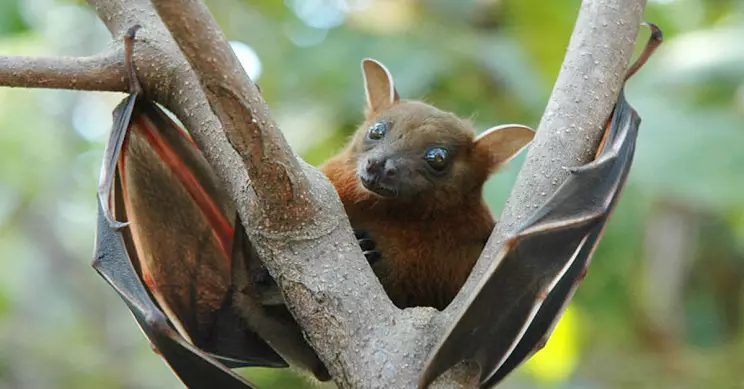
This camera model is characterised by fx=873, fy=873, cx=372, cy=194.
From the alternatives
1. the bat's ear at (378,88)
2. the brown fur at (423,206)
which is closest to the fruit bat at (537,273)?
A: the brown fur at (423,206)

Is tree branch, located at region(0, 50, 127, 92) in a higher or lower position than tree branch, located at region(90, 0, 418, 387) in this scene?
higher

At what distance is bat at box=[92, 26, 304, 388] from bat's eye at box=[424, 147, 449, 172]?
0.84 metres

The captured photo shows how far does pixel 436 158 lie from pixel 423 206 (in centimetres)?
21

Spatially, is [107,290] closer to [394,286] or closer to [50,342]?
[50,342]

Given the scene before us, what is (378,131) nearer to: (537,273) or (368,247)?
(368,247)

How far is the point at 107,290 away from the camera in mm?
10102

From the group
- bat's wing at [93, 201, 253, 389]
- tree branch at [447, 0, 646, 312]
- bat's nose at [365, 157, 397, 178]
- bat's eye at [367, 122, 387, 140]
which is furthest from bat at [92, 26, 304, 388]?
tree branch at [447, 0, 646, 312]

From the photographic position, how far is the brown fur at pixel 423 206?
11.0 ft

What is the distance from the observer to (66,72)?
2.62 meters

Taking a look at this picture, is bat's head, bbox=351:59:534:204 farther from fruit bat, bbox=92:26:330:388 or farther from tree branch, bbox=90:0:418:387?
tree branch, bbox=90:0:418:387

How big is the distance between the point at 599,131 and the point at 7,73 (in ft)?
5.87

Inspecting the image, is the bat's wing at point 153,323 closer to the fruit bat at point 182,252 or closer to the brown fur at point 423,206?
the fruit bat at point 182,252

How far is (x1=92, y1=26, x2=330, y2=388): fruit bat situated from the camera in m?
2.83

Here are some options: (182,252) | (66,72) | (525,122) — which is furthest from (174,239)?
(525,122)
